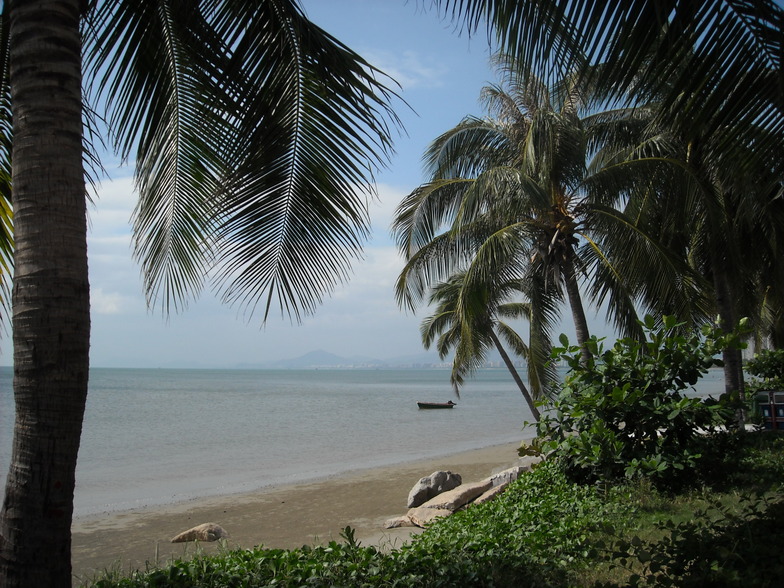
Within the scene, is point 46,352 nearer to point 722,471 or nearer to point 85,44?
point 85,44

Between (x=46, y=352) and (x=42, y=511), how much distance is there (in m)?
0.68

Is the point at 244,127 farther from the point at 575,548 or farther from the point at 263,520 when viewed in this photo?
the point at 263,520

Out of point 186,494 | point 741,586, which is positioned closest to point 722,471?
point 741,586

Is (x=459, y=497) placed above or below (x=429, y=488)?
above

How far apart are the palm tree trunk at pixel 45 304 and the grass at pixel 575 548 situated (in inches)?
47.5

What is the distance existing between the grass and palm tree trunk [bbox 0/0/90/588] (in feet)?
3.96

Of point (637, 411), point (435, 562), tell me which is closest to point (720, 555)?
point (435, 562)

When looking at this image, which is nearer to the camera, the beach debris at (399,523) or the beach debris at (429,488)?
the beach debris at (399,523)

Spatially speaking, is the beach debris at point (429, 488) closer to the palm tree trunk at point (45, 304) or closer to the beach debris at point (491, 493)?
the beach debris at point (491, 493)

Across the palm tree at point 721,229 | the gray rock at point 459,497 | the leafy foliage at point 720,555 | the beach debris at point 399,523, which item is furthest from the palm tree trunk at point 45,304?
the beach debris at point 399,523

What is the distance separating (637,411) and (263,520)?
8388mm

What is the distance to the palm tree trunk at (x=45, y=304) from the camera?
2.79 m

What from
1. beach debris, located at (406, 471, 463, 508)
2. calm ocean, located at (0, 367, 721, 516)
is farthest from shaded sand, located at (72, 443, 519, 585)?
calm ocean, located at (0, 367, 721, 516)

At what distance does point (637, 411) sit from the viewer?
6.66 metres
